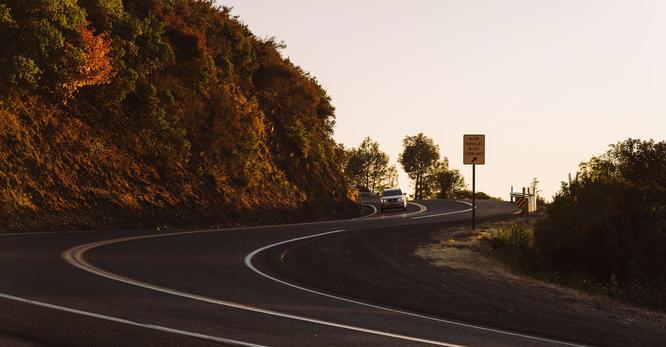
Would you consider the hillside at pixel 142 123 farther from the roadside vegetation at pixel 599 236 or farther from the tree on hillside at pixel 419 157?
the tree on hillside at pixel 419 157

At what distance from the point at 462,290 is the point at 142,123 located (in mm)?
20649

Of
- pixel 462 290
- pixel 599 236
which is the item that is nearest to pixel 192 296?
pixel 462 290

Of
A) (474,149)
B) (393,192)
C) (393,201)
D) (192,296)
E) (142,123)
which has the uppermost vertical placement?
(142,123)

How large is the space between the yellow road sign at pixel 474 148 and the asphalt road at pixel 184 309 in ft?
40.2

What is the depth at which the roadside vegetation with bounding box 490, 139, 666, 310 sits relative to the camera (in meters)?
20.6

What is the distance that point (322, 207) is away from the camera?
39.4 meters

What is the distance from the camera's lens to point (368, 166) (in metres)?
108

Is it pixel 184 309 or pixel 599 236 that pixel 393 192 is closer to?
pixel 599 236

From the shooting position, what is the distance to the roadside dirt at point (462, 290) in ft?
26.7

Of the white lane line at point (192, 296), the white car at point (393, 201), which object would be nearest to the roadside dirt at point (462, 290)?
the white lane line at point (192, 296)

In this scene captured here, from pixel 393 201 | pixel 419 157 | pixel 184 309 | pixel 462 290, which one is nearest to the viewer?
pixel 184 309

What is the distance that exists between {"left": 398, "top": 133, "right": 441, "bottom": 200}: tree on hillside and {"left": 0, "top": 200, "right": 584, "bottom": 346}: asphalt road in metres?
90.4

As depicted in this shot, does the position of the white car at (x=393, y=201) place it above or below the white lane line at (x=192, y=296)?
above

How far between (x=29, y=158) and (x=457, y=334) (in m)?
19.8
